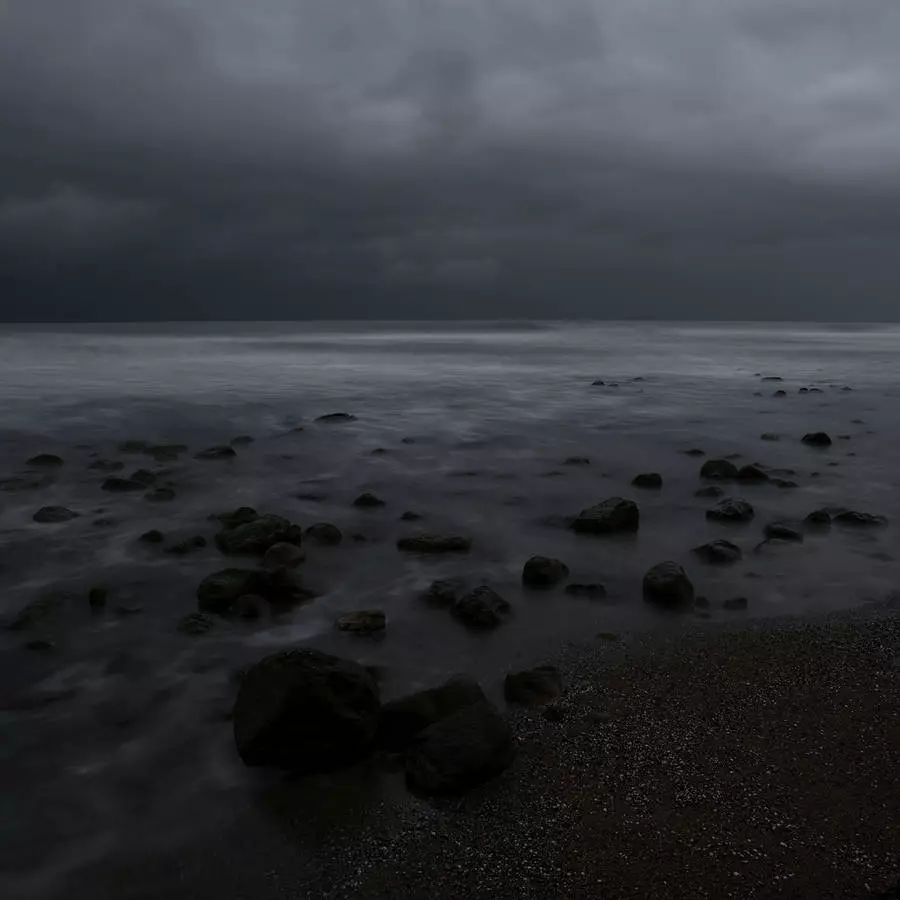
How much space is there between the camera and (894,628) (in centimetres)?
823

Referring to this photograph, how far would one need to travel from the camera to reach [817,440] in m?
20.6

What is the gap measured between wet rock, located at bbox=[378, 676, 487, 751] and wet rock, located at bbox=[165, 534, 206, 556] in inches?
231

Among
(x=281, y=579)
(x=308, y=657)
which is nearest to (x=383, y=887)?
(x=308, y=657)

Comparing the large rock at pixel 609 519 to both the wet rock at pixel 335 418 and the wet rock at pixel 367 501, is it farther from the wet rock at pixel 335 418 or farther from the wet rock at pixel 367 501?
the wet rock at pixel 335 418

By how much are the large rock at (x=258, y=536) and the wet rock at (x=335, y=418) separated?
13605 mm

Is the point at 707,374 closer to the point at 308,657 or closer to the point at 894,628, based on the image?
the point at 894,628

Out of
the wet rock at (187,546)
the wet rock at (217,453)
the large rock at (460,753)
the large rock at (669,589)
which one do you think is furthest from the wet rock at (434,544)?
the wet rock at (217,453)

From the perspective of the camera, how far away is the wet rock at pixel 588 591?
9.40 m

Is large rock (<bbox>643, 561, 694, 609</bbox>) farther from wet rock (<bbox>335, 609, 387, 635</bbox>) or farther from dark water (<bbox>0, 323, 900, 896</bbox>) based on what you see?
wet rock (<bbox>335, 609, 387, 635</bbox>)

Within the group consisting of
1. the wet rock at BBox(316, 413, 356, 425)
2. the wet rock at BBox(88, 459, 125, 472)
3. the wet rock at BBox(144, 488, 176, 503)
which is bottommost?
the wet rock at BBox(316, 413, 356, 425)

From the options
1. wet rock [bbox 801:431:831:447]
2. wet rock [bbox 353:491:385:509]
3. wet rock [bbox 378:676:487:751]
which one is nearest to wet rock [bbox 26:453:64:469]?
wet rock [bbox 353:491:385:509]

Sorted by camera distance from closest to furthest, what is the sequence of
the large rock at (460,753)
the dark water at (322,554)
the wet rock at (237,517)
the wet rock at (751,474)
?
1. the large rock at (460,753)
2. the dark water at (322,554)
3. the wet rock at (237,517)
4. the wet rock at (751,474)

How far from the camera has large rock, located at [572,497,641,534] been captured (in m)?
12.0

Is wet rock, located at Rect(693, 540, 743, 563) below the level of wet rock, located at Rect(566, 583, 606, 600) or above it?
above
